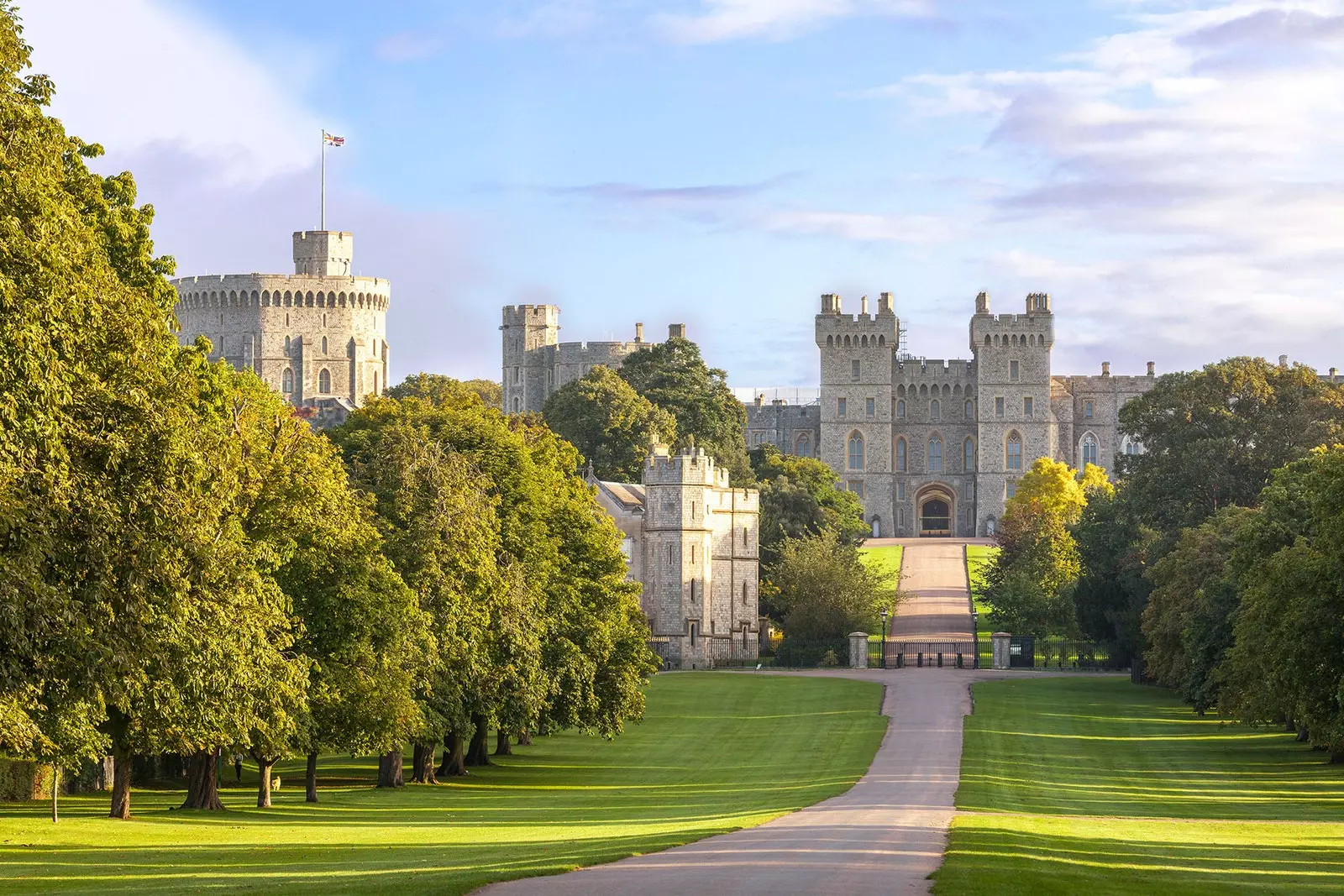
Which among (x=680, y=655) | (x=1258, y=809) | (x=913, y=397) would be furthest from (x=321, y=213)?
(x=1258, y=809)

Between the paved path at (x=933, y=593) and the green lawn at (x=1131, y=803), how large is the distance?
52.8ft

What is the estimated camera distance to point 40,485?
17453mm

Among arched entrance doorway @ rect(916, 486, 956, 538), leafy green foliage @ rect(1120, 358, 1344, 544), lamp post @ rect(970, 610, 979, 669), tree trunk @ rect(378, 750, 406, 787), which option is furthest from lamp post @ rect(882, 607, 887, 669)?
arched entrance doorway @ rect(916, 486, 956, 538)

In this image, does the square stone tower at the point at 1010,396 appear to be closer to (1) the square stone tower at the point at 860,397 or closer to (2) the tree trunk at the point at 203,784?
(1) the square stone tower at the point at 860,397

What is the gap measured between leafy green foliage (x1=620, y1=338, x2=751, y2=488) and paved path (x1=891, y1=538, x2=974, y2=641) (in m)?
9.80

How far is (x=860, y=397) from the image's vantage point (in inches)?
4621

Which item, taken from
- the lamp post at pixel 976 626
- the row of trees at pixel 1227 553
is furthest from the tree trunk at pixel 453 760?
the lamp post at pixel 976 626

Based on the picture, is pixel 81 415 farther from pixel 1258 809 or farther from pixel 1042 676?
pixel 1042 676

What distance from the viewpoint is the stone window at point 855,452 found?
11706 cm

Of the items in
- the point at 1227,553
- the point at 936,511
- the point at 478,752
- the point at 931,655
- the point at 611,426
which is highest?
the point at 611,426

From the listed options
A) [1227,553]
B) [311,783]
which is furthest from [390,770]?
[1227,553]

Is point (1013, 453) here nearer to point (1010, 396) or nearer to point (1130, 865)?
point (1010, 396)

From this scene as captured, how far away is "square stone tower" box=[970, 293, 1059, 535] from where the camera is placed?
115750mm

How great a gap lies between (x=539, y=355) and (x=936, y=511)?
3175 centimetres
